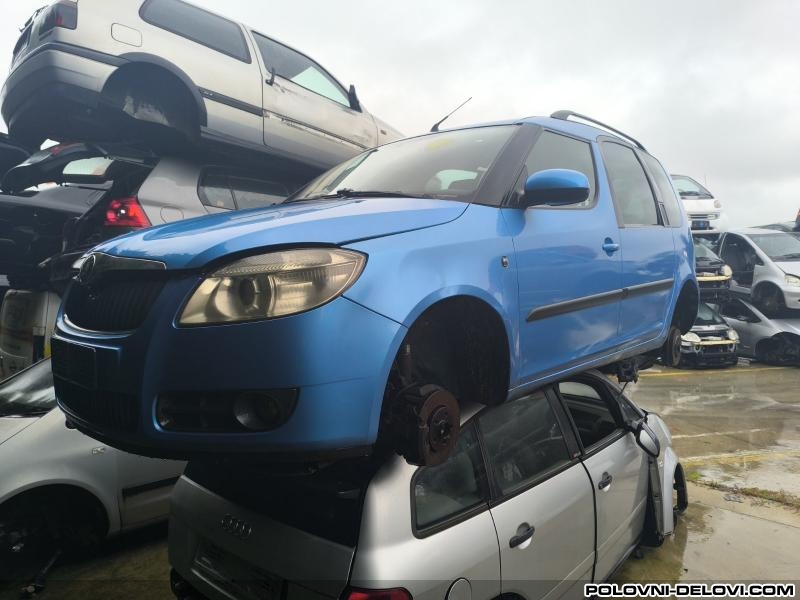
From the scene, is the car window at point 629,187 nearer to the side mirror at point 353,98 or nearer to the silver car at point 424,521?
the silver car at point 424,521

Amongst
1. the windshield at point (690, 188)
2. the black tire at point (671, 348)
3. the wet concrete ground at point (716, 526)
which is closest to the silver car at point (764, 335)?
the windshield at point (690, 188)

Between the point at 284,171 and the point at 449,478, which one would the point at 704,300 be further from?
the point at 449,478

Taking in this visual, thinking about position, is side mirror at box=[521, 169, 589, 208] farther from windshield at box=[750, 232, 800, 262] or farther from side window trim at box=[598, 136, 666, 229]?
windshield at box=[750, 232, 800, 262]

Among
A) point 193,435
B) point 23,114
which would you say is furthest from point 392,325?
point 23,114

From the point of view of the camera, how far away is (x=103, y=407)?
1574 millimetres

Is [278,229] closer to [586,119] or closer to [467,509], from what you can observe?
[467,509]

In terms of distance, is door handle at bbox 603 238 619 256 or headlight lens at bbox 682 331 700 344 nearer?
door handle at bbox 603 238 619 256

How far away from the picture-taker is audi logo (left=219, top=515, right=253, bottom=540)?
172cm

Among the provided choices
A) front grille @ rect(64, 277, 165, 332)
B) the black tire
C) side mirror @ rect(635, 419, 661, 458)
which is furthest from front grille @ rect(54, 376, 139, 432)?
the black tire

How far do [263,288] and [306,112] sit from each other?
4.03 meters

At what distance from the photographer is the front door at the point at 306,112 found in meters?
4.77

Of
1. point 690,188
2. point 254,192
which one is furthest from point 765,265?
point 254,192

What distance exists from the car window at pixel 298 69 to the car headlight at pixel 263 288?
4.00 m

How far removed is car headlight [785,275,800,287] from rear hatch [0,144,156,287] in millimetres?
10271
